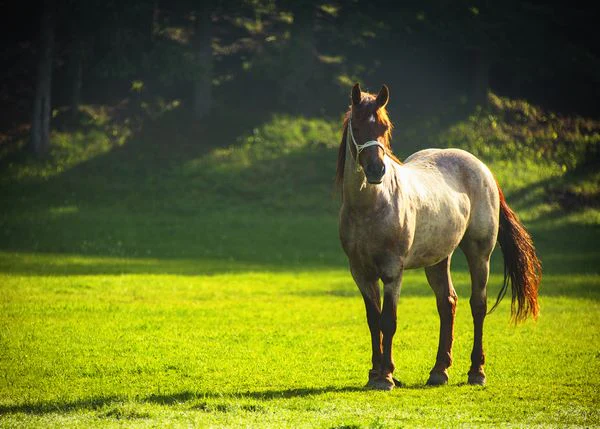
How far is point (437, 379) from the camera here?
33.9 feet

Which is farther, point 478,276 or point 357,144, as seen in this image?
point 478,276

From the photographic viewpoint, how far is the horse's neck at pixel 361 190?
9.59 m

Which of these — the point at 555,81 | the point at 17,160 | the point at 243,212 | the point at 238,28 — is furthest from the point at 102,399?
the point at 555,81

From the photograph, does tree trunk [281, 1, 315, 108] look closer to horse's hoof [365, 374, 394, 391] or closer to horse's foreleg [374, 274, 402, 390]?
horse's foreleg [374, 274, 402, 390]

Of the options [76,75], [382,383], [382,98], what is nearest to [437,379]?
[382,383]

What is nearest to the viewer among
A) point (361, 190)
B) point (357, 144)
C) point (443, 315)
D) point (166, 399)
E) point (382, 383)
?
point (166, 399)

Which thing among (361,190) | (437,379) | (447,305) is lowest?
(437,379)

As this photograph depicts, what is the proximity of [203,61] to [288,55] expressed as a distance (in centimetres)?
439

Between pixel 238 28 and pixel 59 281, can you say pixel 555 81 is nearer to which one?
pixel 238 28

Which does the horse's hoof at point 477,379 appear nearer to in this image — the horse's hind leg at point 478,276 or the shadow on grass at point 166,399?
the horse's hind leg at point 478,276

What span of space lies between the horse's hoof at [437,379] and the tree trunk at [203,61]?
27387 millimetres

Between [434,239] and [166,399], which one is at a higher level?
[434,239]

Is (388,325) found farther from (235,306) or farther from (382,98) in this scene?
(235,306)

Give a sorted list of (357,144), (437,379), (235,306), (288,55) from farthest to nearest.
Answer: (288,55)
(235,306)
(437,379)
(357,144)
